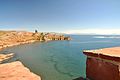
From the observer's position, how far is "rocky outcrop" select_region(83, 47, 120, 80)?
33.8 ft

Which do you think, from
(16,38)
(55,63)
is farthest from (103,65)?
(16,38)

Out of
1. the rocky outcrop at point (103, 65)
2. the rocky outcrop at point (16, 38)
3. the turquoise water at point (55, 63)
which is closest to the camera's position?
the rocky outcrop at point (103, 65)

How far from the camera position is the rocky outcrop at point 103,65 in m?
10.3

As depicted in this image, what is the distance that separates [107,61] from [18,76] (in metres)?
13.5

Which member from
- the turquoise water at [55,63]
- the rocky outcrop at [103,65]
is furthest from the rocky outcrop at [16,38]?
the rocky outcrop at [103,65]

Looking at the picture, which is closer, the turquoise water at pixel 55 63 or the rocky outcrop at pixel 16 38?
the turquoise water at pixel 55 63

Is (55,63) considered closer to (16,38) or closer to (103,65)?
(103,65)

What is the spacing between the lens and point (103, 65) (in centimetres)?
1156

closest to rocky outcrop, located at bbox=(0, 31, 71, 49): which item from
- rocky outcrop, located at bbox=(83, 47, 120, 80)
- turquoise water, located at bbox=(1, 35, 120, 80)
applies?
Answer: turquoise water, located at bbox=(1, 35, 120, 80)

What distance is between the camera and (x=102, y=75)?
11.8 metres

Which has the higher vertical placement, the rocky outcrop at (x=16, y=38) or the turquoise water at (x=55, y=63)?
the rocky outcrop at (x=16, y=38)

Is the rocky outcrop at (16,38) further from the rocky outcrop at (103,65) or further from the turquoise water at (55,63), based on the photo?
the rocky outcrop at (103,65)

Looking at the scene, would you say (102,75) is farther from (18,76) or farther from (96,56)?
(18,76)

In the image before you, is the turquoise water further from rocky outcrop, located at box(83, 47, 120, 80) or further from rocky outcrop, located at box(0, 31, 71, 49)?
rocky outcrop, located at box(0, 31, 71, 49)
